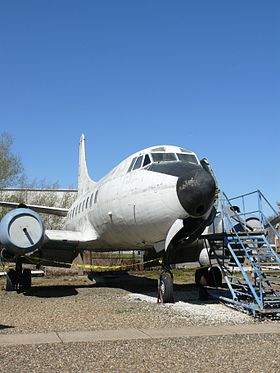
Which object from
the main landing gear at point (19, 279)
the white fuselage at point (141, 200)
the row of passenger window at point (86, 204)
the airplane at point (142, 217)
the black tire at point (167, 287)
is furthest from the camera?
the row of passenger window at point (86, 204)

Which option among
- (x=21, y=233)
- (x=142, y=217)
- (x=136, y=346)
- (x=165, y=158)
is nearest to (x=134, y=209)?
(x=142, y=217)

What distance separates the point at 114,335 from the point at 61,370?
2010mm

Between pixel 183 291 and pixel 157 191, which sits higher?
pixel 157 191

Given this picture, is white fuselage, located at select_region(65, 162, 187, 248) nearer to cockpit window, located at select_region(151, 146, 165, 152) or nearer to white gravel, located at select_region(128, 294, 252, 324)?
cockpit window, located at select_region(151, 146, 165, 152)

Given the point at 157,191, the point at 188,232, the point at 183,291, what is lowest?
the point at 183,291

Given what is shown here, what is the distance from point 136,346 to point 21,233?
290 inches

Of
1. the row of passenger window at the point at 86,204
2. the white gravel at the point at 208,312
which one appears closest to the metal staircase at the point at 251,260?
the white gravel at the point at 208,312

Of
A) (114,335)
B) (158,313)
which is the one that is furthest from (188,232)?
(114,335)

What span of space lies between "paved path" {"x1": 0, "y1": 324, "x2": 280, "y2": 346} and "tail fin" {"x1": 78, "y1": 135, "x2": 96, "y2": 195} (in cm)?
1392

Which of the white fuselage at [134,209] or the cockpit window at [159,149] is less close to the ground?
the cockpit window at [159,149]

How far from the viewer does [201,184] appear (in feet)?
30.4

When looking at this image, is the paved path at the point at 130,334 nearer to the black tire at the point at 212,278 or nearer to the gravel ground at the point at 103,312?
the gravel ground at the point at 103,312

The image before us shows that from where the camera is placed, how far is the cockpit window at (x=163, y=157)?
11.2 meters

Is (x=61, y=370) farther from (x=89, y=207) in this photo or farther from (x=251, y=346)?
(x=89, y=207)
